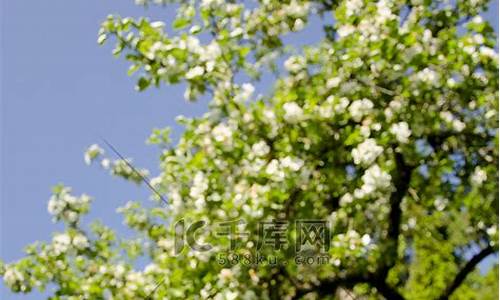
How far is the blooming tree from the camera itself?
25.6ft

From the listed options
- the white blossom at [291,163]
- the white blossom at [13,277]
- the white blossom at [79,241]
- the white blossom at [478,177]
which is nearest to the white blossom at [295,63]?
the white blossom at [291,163]

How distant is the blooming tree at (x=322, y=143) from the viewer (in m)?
7.79

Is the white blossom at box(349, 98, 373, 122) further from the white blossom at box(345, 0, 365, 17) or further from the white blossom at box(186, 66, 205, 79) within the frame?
the white blossom at box(186, 66, 205, 79)

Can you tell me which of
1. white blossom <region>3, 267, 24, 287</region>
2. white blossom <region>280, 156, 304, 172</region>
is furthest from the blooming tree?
white blossom <region>3, 267, 24, 287</region>

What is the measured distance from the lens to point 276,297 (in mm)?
8117

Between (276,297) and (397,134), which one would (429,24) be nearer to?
(397,134)

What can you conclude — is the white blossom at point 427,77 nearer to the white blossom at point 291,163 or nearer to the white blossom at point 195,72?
the white blossom at point 291,163

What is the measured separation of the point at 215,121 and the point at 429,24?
3.57 meters

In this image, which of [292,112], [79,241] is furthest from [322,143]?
[79,241]

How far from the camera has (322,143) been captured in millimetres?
8164

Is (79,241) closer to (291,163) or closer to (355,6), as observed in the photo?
(291,163)

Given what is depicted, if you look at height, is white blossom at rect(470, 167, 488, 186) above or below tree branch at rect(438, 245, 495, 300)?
above

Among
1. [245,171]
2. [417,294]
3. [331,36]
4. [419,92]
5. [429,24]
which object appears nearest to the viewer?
[245,171]

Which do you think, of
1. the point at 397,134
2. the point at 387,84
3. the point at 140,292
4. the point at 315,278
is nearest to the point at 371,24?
the point at 387,84
